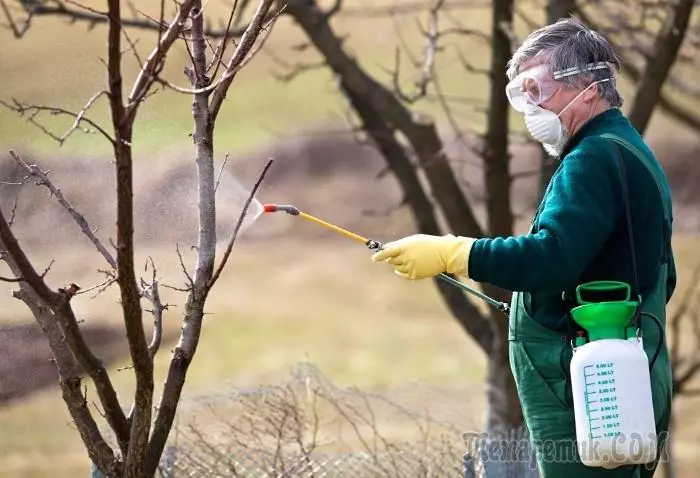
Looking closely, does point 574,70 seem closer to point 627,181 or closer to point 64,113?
point 627,181

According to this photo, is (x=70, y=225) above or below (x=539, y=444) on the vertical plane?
above

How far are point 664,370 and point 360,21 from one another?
48.4 feet

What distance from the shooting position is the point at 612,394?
279 cm

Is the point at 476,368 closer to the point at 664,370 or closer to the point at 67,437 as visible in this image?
the point at 67,437

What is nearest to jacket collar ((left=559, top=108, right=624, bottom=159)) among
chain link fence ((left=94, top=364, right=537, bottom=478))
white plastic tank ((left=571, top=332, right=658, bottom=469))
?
white plastic tank ((left=571, top=332, right=658, bottom=469))

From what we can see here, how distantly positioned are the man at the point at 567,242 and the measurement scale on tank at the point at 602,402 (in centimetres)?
13

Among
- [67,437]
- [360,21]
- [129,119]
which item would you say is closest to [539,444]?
[129,119]

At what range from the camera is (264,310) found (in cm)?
2266

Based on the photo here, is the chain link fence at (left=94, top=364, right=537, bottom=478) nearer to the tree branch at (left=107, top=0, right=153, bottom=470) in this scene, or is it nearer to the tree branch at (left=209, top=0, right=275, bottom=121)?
the tree branch at (left=107, top=0, right=153, bottom=470)

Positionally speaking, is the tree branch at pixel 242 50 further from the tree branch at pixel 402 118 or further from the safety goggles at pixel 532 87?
the tree branch at pixel 402 118

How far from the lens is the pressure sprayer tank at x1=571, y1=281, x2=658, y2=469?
9.13ft

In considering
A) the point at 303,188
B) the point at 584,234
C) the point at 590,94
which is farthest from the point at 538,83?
the point at 303,188

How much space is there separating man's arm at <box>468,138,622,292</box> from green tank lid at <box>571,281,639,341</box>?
7 cm

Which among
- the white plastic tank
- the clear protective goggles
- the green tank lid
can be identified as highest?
the clear protective goggles
